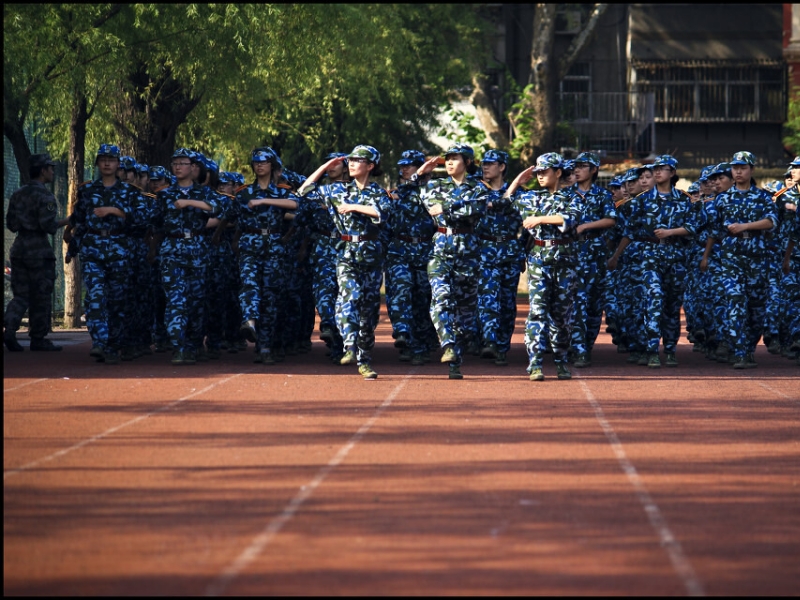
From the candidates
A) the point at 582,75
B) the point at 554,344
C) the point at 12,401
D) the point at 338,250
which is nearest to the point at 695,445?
the point at 554,344

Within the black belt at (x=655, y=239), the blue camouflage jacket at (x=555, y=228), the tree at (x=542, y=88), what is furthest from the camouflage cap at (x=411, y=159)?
the tree at (x=542, y=88)

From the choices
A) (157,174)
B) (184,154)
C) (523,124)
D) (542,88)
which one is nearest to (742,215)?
(184,154)

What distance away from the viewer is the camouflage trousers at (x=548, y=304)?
44.2 feet

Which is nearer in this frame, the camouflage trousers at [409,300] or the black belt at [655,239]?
the camouflage trousers at [409,300]

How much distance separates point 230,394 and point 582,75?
33.5 metres

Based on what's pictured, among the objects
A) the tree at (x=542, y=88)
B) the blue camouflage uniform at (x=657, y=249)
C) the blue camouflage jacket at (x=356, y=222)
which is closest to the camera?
the blue camouflage jacket at (x=356, y=222)

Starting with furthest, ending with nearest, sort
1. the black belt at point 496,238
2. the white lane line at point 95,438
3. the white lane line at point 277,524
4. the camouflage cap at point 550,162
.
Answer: the black belt at point 496,238 < the camouflage cap at point 550,162 < the white lane line at point 95,438 < the white lane line at point 277,524

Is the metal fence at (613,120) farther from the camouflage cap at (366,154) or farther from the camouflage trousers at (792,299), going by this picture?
the camouflage cap at (366,154)

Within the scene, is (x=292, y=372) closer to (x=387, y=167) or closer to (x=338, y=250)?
(x=338, y=250)

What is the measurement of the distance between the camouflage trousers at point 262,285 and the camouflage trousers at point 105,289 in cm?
134

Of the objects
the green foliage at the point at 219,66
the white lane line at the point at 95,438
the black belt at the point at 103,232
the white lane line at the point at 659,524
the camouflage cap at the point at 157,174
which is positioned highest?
the green foliage at the point at 219,66

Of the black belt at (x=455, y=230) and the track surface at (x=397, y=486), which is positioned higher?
the black belt at (x=455, y=230)

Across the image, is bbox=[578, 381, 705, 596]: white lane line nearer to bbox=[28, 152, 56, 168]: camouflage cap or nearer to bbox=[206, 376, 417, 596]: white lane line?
bbox=[206, 376, 417, 596]: white lane line

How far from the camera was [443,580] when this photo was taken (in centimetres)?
617
